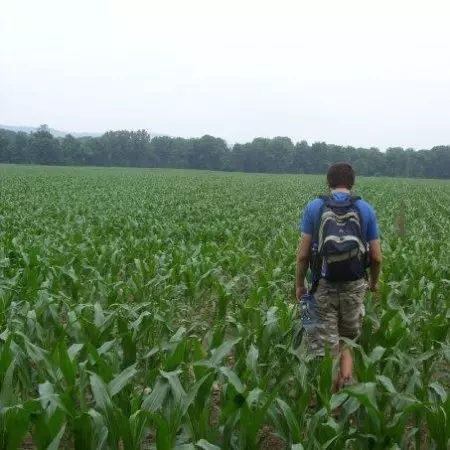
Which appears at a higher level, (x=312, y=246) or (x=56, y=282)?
(x=312, y=246)

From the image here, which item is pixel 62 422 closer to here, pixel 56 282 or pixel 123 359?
pixel 123 359

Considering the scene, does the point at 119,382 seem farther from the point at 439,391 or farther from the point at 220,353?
the point at 439,391

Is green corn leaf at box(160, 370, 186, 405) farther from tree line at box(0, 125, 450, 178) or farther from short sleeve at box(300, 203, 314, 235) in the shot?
tree line at box(0, 125, 450, 178)

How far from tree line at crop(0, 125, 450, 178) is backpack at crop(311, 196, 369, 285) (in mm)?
88684

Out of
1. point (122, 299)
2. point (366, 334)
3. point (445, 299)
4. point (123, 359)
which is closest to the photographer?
point (123, 359)

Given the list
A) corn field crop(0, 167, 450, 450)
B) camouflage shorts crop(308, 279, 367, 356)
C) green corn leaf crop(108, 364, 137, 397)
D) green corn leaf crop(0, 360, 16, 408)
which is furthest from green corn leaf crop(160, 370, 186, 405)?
camouflage shorts crop(308, 279, 367, 356)

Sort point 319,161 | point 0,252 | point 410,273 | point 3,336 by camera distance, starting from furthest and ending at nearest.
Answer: point 319,161
point 0,252
point 410,273
point 3,336

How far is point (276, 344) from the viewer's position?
4.05m

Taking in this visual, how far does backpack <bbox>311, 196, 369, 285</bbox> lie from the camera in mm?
3656

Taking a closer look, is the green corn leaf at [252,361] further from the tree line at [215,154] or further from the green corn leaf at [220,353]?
the tree line at [215,154]

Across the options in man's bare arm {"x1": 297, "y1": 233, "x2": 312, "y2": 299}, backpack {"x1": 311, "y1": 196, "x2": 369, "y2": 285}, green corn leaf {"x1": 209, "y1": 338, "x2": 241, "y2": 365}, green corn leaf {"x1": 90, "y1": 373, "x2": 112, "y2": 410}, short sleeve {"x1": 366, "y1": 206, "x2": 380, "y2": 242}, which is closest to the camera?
green corn leaf {"x1": 90, "y1": 373, "x2": 112, "y2": 410}

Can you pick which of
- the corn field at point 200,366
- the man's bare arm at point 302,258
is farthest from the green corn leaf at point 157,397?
the man's bare arm at point 302,258

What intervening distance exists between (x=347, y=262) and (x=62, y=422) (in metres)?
2.04

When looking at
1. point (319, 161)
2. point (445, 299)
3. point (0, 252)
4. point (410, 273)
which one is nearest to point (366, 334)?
point (445, 299)
